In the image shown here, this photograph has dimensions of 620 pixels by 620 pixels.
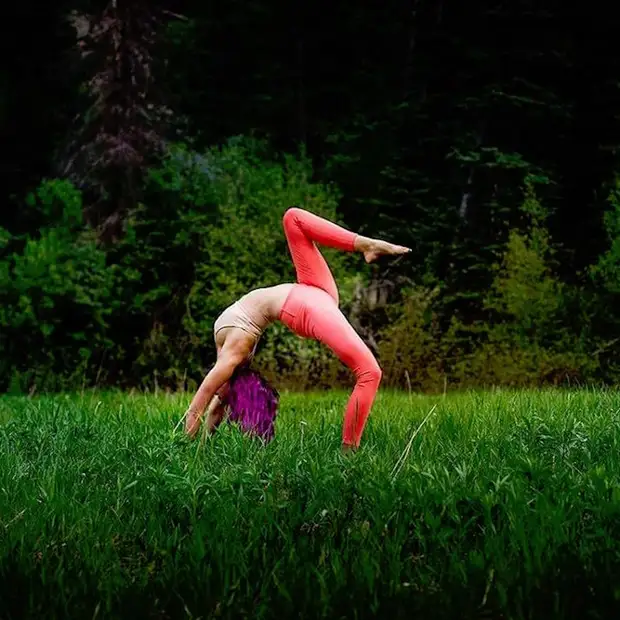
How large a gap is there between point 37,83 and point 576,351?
8.05 m

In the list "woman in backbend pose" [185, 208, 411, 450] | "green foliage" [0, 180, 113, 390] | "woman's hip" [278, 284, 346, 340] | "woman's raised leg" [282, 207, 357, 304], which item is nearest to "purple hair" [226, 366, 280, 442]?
"woman in backbend pose" [185, 208, 411, 450]

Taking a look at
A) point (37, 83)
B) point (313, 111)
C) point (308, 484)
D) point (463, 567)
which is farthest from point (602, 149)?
point (463, 567)

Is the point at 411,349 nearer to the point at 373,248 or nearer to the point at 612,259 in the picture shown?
the point at 612,259

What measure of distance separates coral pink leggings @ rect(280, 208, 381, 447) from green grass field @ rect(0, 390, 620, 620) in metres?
0.25

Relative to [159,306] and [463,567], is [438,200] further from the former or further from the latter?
[463,567]

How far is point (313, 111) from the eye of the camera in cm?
1669

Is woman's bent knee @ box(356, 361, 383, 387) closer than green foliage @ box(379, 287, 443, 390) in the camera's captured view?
Yes

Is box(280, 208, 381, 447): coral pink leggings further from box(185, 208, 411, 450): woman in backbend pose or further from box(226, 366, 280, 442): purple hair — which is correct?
box(226, 366, 280, 442): purple hair

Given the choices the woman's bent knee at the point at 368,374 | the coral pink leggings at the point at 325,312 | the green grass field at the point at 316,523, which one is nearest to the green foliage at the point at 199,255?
the green grass field at the point at 316,523

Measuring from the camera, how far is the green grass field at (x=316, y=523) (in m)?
3.27

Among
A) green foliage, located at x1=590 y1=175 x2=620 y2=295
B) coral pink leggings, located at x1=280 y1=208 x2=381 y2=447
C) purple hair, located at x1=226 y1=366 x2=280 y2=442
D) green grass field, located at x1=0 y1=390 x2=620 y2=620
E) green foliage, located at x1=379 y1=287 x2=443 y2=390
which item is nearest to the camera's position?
green grass field, located at x1=0 y1=390 x2=620 y2=620

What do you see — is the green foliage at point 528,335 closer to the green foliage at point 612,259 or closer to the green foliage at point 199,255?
the green foliage at point 612,259

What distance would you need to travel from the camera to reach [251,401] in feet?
19.0

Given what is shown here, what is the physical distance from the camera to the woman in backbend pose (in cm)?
539
